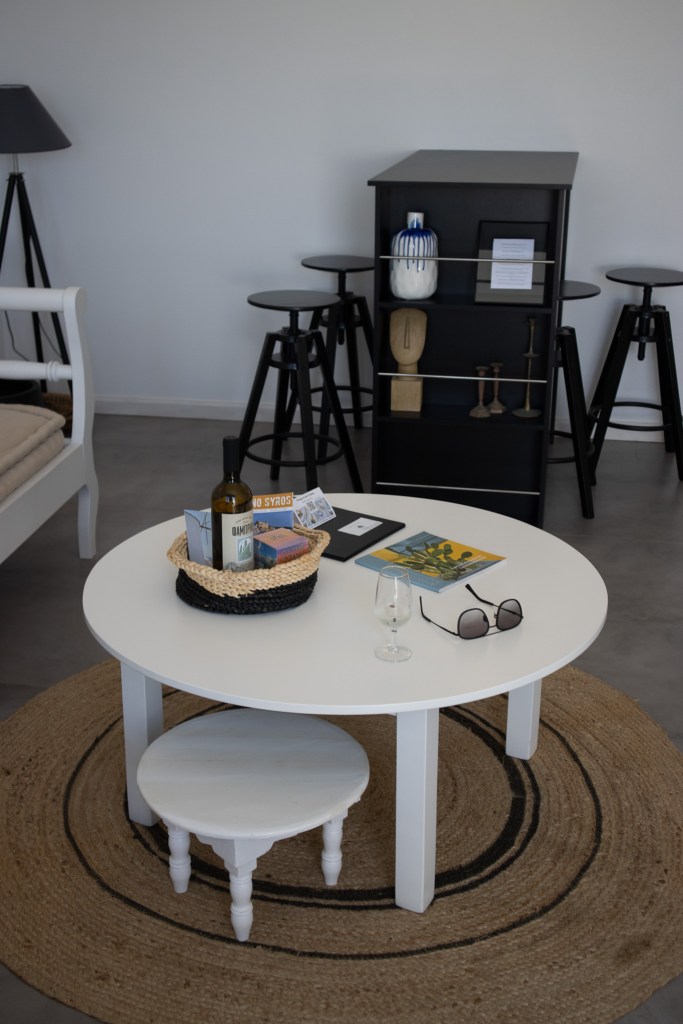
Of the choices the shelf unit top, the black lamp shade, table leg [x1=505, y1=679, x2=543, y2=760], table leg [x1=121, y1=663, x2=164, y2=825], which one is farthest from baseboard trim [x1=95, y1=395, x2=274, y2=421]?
table leg [x1=121, y1=663, x2=164, y2=825]

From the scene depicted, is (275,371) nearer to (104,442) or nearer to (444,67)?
(104,442)

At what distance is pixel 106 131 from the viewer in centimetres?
485

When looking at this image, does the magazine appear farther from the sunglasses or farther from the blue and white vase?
the blue and white vase

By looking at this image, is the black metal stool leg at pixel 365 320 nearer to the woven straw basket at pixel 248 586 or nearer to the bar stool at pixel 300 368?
the bar stool at pixel 300 368

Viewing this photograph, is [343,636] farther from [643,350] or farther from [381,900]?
[643,350]

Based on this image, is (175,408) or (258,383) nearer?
(258,383)

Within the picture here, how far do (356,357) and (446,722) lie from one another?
239cm

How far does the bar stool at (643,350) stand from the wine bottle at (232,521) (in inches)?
95.8

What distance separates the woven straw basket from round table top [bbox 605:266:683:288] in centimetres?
249

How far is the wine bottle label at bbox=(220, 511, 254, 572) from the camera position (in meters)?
2.08

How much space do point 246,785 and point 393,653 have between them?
1.14 feet

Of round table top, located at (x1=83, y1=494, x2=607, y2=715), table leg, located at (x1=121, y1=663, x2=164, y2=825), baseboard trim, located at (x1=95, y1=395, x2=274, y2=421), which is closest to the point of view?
round table top, located at (x1=83, y1=494, x2=607, y2=715)

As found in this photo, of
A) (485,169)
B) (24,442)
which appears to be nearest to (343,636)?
(24,442)

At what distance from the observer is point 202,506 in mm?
4012
